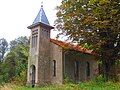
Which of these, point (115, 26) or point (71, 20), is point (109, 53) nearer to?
point (115, 26)

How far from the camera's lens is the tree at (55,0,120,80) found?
2298 centimetres

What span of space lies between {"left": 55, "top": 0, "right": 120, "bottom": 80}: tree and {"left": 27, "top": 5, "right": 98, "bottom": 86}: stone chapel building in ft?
20.7

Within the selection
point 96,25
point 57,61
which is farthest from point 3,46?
point 96,25

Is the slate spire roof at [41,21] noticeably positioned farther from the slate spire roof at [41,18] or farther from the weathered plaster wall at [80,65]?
the weathered plaster wall at [80,65]

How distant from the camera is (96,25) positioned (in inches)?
907

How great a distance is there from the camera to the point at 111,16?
904 inches

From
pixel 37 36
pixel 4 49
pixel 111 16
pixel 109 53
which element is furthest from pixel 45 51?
pixel 4 49

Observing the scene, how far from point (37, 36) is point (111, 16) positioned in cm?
1481

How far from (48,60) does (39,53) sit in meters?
1.90

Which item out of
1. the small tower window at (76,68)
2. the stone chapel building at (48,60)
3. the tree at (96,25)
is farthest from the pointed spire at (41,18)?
the tree at (96,25)

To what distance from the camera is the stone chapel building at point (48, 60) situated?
32.8 m

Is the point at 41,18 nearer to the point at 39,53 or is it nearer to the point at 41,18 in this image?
the point at 41,18

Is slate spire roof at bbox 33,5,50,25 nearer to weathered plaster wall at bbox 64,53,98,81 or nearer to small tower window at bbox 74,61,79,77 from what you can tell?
weathered plaster wall at bbox 64,53,98,81

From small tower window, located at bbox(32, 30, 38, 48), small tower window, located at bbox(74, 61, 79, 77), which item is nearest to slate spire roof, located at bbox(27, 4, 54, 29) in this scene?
small tower window, located at bbox(32, 30, 38, 48)
